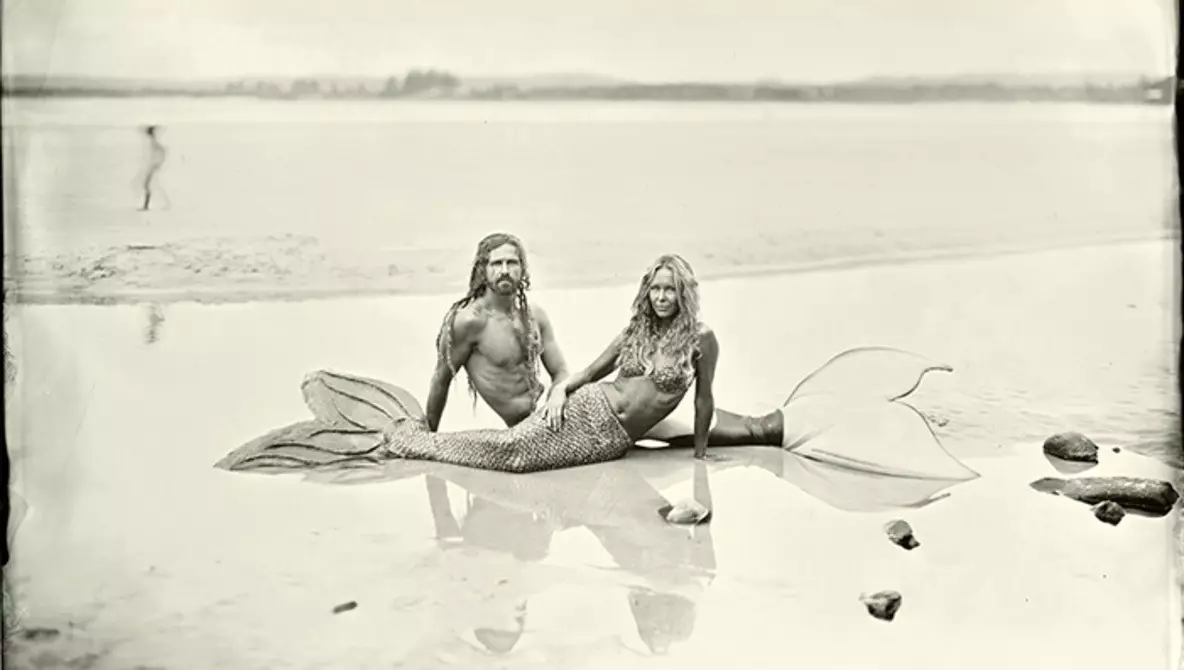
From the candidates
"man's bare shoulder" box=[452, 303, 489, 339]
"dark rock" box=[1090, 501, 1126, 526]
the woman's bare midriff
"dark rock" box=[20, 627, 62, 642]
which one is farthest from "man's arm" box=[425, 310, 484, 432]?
"dark rock" box=[1090, 501, 1126, 526]

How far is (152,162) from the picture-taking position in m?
2.71

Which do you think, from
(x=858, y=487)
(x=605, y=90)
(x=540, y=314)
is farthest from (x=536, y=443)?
(x=605, y=90)

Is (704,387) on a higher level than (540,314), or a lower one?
lower

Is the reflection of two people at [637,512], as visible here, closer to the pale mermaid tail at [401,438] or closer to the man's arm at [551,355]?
the pale mermaid tail at [401,438]

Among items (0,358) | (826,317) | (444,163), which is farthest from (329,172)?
(826,317)

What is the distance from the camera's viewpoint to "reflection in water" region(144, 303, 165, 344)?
8.86 feet

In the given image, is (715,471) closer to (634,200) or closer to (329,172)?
(634,200)

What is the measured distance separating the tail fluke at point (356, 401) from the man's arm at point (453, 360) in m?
0.04

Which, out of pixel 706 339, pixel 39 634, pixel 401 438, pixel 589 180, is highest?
pixel 589 180

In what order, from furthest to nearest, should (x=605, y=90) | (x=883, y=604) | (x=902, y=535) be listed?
1. (x=605, y=90)
2. (x=902, y=535)
3. (x=883, y=604)

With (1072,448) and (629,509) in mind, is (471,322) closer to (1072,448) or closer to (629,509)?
(629,509)

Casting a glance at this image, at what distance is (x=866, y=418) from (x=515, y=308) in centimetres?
98

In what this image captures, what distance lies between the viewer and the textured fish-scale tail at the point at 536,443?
2.63m

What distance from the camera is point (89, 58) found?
8.80ft
